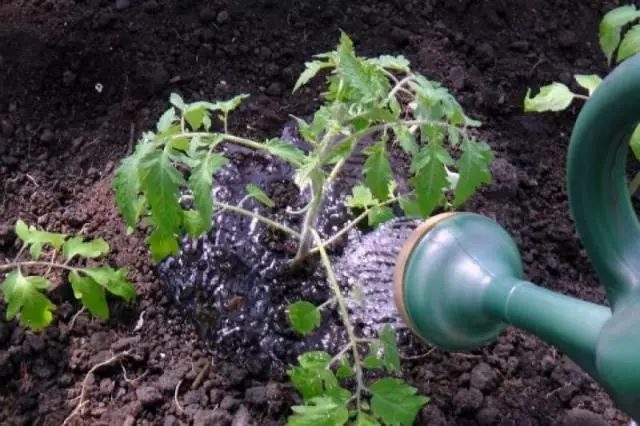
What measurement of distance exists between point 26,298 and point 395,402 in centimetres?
76

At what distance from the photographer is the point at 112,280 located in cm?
155

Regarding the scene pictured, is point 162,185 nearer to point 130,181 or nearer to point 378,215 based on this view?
point 130,181

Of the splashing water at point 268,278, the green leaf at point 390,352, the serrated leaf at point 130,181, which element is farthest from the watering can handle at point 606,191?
the splashing water at point 268,278

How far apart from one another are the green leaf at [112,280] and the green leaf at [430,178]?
69 centimetres

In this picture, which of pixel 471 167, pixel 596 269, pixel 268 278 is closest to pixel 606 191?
pixel 596 269

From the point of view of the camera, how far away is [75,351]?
64.9 inches

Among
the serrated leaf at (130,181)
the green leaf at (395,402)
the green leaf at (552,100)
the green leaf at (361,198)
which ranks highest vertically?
the green leaf at (552,100)

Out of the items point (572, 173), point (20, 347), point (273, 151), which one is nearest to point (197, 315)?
point (20, 347)

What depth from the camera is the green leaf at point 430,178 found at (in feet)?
4.06

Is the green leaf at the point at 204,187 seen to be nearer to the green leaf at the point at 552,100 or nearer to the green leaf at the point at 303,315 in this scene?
the green leaf at the point at 303,315

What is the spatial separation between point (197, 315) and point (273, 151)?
0.54 m

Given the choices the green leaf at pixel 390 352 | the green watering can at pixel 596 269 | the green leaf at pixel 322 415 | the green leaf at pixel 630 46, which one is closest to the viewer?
the green watering can at pixel 596 269

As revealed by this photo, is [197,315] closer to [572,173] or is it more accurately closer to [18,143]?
[18,143]

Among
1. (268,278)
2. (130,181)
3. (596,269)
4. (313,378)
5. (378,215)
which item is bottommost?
(268,278)
